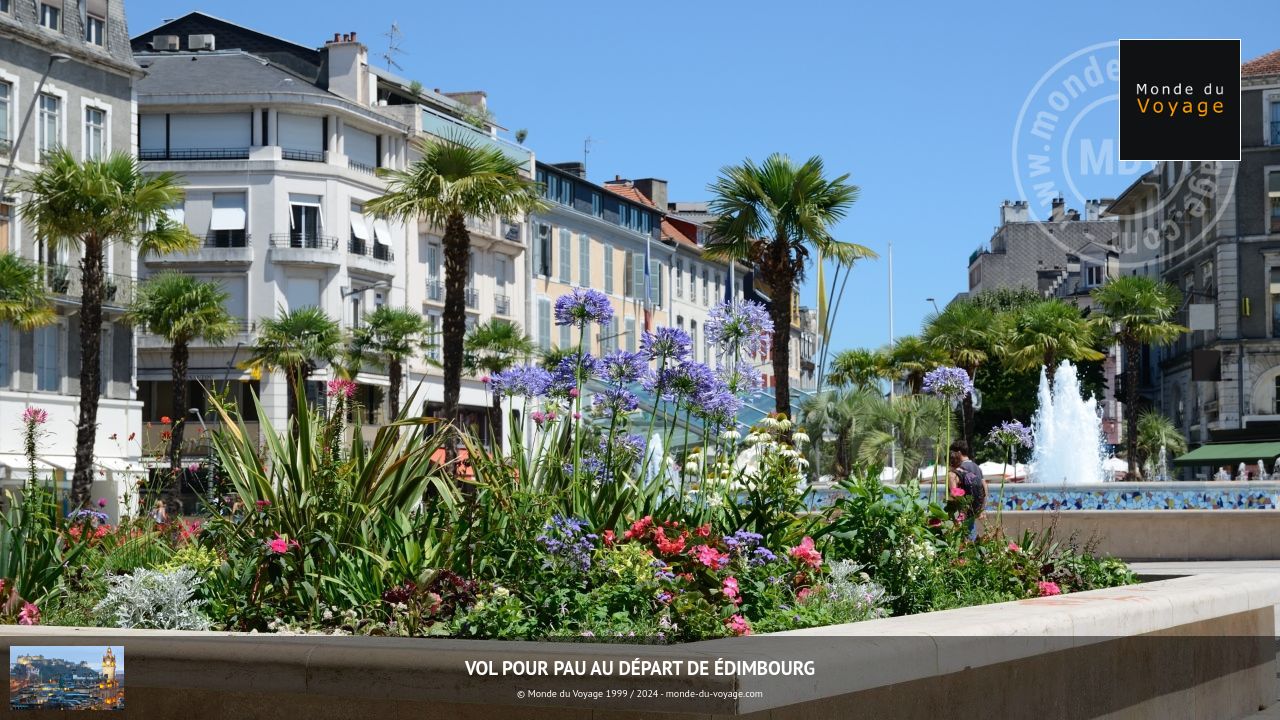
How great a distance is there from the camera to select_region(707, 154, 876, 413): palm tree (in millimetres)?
32219

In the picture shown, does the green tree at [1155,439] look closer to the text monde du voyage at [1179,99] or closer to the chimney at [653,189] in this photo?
the chimney at [653,189]

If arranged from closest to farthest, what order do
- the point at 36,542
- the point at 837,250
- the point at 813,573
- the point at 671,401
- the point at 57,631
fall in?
the point at 57,631, the point at 813,573, the point at 36,542, the point at 671,401, the point at 837,250

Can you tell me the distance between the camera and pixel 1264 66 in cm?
6781

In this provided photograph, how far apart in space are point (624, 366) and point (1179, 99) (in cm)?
1899

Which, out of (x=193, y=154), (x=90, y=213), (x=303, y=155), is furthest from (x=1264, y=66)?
(x=90, y=213)

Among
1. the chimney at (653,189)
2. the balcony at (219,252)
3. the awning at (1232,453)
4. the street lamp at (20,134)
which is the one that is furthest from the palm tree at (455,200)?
the chimney at (653,189)

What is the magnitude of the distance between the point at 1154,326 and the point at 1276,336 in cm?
1209

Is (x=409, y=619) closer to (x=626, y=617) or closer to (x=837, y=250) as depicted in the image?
(x=626, y=617)

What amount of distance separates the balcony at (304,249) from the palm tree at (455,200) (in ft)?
81.7

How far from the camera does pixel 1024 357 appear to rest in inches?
2408

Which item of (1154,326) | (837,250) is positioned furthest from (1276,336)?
(837,250)

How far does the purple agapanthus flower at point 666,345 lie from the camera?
9273 mm

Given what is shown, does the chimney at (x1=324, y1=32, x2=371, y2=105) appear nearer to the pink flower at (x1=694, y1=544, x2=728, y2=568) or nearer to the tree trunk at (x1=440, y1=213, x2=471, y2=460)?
the tree trunk at (x1=440, y1=213, x2=471, y2=460)

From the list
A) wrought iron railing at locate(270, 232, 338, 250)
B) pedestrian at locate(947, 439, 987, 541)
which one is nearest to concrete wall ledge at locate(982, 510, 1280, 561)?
pedestrian at locate(947, 439, 987, 541)
